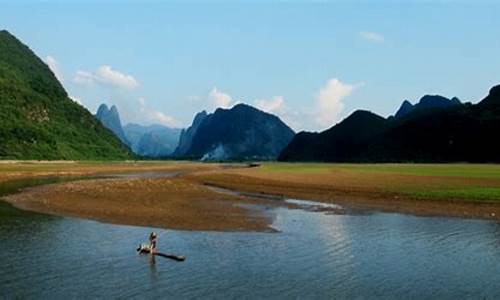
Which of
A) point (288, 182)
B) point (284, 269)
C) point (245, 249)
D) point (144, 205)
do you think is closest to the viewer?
point (284, 269)

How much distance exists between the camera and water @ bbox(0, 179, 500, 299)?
71.6 feet

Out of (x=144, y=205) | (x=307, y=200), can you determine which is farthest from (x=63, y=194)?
(x=307, y=200)

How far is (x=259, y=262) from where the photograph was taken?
26.9 metres

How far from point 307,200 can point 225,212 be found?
15485 mm

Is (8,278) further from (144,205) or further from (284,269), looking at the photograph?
(144,205)

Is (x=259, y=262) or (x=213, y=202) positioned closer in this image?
(x=259, y=262)

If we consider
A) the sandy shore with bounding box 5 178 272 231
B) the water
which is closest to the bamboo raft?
the water

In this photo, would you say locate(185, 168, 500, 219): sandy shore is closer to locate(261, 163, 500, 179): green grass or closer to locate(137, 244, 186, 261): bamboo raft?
locate(261, 163, 500, 179): green grass

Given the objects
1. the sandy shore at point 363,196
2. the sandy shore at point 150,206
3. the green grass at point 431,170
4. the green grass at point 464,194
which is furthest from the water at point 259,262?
the green grass at point 431,170

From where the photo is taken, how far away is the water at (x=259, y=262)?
21.8 m

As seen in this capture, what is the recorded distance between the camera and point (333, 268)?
25.9 meters

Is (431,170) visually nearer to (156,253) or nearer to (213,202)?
(213,202)

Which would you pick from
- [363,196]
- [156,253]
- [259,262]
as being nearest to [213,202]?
[363,196]

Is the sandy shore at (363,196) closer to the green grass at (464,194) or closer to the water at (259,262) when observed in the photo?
the green grass at (464,194)
